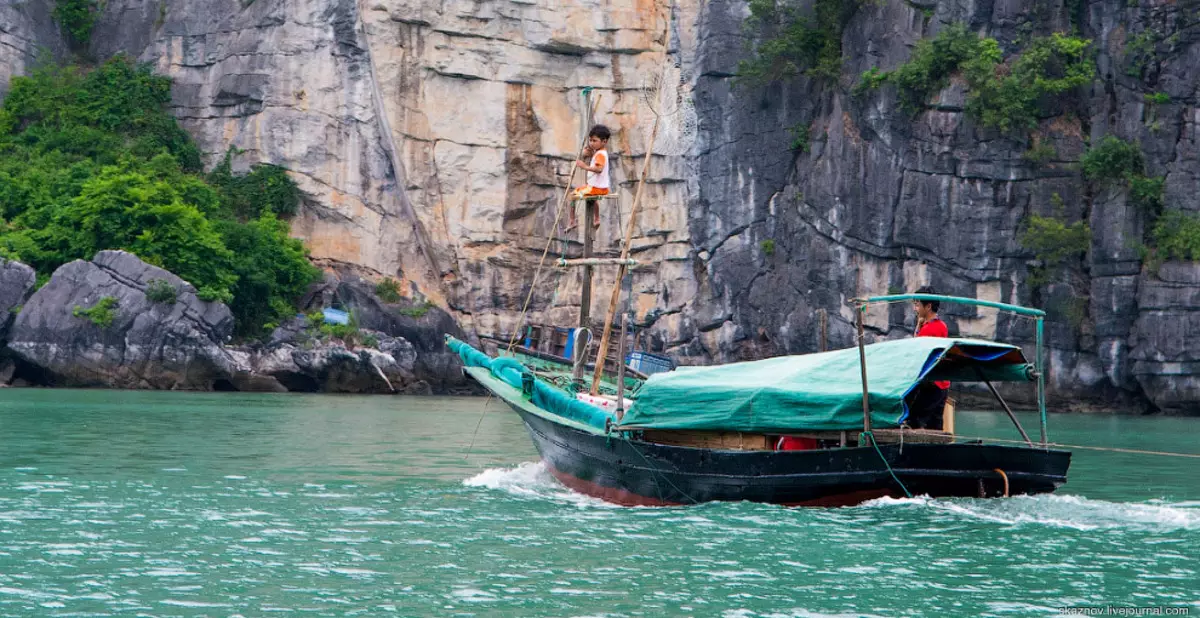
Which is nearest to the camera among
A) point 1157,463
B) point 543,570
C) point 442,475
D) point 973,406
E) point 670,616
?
point 670,616

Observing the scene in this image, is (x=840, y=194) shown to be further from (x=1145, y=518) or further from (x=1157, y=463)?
(x=1145, y=518)

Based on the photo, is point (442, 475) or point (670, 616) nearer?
point (670, 616)

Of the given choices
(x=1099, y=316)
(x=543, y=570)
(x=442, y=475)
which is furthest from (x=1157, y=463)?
(x=1099, y=316)

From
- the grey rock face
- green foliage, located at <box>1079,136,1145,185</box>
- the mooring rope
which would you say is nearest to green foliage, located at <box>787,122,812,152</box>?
green foliage, located at <box>1079,136,1145,185</box>

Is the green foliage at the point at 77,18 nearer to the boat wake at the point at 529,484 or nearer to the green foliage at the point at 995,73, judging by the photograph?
the green foliage at the point at 995,73

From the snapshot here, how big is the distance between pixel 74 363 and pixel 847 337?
2178 cm

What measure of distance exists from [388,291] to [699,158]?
11.1 m

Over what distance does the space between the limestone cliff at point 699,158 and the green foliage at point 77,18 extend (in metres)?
0.47

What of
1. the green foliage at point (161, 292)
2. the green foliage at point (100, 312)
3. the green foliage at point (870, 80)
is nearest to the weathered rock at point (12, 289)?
the green foliage at point (100, 312)

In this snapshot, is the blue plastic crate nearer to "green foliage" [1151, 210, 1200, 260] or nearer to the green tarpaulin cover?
the green tarpaulin cover

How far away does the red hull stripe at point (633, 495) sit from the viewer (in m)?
11.9

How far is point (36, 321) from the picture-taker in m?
35.7

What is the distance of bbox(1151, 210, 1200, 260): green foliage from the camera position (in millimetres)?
33469

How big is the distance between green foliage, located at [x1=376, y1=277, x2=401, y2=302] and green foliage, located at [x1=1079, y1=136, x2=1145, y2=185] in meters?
21.6
